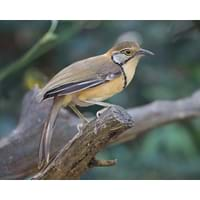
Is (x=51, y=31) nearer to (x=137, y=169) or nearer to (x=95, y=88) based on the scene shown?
A: (x=95, y=88)

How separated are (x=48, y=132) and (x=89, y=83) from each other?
0.18m

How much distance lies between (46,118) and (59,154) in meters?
0.18

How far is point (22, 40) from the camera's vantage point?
2.50 meters

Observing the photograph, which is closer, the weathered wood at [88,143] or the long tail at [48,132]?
the weathered wood at [88,143]

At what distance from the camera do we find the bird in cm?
221

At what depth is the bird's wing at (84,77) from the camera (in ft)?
7.26

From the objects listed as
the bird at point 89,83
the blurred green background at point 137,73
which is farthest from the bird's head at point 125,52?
the blurred green background at point 137,73

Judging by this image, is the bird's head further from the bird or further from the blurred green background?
the blurred green background

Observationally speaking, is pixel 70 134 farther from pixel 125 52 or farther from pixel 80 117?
pixel 125 52

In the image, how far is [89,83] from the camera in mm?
2215

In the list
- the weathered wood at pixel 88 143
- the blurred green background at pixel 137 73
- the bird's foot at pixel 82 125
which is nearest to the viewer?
the weathered wood at pixel 88 143

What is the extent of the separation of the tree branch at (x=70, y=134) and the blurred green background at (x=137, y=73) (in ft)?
0.14

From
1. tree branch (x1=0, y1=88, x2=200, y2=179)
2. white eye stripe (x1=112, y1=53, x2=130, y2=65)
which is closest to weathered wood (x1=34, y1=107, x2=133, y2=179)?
tree branch (x1=0, y1=88, x2=200, y2=179)

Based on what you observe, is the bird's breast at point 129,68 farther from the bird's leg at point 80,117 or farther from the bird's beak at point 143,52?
the bird's leg at point 80,117
